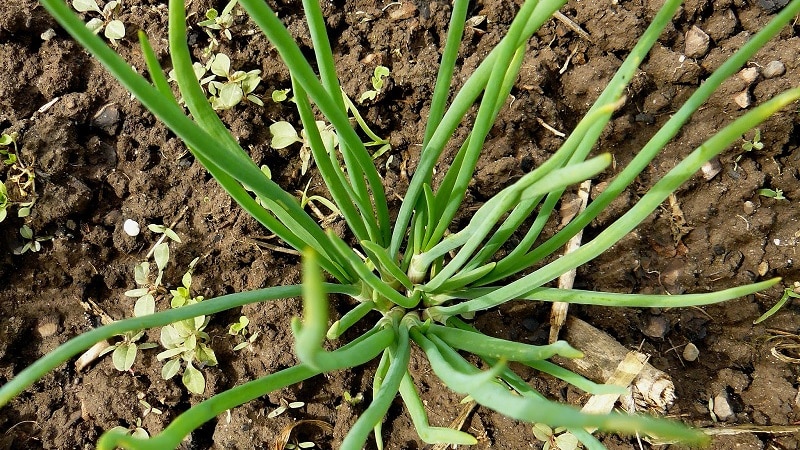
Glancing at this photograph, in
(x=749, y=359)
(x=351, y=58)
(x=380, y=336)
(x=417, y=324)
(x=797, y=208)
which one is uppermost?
(x=351, y=58)

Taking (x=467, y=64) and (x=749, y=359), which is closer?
(x=749, y=359)

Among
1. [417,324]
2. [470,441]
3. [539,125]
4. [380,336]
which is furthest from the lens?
[539,125]

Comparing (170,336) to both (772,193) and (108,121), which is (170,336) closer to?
(108,121)

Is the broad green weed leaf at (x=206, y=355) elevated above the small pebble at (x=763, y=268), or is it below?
above

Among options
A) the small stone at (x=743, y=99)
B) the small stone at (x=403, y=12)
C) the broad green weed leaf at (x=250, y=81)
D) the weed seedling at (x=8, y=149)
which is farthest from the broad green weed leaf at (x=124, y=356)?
the small stone at (x=743, y=99)

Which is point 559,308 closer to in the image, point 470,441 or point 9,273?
point 470,441

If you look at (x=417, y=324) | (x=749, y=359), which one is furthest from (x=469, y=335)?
(x=749, y=359)

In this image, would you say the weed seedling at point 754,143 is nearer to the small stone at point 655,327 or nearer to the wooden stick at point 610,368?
the small stone at point 655,327
